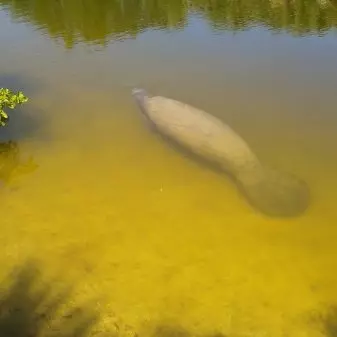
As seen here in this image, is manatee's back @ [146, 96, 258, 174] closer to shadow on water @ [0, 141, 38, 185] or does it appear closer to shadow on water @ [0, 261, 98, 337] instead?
shadow on water @ [0, 141, 38, 185]

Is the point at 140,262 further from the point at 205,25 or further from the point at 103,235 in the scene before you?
the point at 205,25

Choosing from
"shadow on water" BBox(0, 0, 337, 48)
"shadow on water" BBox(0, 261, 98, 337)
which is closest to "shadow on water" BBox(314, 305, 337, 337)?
"shadow on water" BBox(0, 261, 98, 337)

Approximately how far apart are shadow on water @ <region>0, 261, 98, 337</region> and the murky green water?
8 cm

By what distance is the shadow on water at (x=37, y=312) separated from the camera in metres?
3.87

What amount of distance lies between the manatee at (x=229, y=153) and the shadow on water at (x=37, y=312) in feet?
7.21

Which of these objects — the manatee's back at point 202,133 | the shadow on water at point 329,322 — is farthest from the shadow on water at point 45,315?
the manatee's back at point 202,133

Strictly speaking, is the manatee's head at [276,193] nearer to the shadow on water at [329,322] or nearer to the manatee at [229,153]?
the manatee at [229,153]

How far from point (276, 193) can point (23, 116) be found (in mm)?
3922

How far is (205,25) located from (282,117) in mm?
4881

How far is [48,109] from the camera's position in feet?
24.0

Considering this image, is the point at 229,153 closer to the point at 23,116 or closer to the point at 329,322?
the point at 329,322

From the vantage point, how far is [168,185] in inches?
223

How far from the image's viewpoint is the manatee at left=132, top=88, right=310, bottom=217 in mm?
5164

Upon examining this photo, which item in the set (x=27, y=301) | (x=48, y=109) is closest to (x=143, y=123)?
(x=48, y=109)
